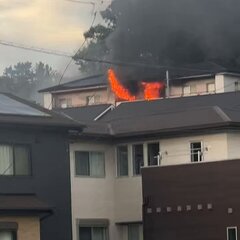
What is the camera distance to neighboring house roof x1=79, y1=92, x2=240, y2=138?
38781mm

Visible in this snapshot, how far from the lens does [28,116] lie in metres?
34.5

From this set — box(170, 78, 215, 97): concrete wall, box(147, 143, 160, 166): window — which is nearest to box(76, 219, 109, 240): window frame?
box(147, 143, 160, 166): window

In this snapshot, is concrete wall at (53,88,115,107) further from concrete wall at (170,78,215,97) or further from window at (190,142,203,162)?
window at (190,142,203,162)

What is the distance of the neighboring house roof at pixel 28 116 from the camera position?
111 ft

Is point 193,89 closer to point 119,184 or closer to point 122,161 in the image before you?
point 122,161

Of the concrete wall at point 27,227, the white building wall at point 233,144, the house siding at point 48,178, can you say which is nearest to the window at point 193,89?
the white building wall at point 233,144

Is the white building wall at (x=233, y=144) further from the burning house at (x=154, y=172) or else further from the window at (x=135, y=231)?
the window at (x=135, y=231)

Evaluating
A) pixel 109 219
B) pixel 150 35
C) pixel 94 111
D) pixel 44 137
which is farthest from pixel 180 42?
pixel 44 137

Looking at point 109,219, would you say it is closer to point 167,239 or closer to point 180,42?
point 167,239

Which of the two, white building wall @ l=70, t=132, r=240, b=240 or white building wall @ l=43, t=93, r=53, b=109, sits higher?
white building wall @ l=43, t=93, r=53, b=109

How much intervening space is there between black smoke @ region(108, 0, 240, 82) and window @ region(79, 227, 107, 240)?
31789mm

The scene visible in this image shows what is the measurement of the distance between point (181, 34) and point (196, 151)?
3439 cm

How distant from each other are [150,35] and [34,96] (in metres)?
42.7

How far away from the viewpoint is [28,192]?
3466cm
